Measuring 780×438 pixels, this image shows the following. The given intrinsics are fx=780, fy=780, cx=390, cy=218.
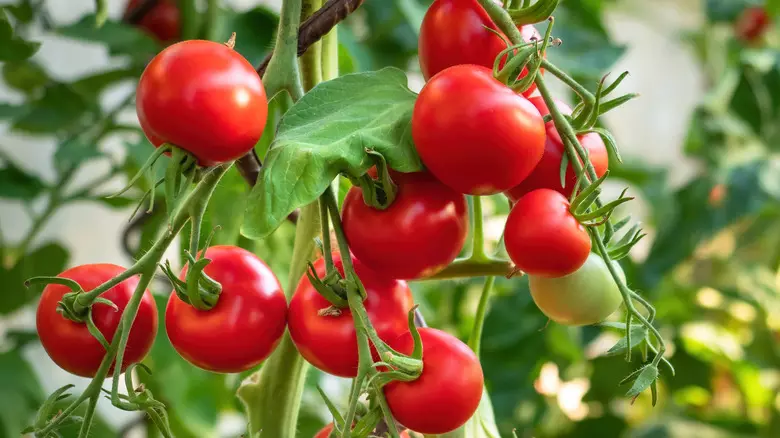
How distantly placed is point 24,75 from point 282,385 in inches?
22.0

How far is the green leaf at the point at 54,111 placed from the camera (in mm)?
713

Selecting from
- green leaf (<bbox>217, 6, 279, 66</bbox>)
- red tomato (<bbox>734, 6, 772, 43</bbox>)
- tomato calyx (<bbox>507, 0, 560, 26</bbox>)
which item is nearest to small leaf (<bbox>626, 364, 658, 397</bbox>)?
tomato calyx (<bbox>507, 0, 560, 26</bbox>)

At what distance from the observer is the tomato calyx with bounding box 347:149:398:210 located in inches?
10.0

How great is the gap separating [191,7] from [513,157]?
570 mm

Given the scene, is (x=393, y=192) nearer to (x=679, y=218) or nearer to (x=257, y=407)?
(x=257, y=407)

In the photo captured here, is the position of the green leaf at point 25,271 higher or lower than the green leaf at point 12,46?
lower

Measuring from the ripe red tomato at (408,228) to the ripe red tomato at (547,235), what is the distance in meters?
0.02

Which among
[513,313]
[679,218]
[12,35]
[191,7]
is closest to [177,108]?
[12,35]

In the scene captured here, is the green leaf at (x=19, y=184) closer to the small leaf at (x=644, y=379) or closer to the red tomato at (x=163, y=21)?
the red tomato at (x=163, y=21)

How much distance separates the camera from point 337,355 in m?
0.27

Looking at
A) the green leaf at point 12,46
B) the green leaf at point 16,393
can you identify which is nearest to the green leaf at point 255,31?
the green leaf at point 12,46

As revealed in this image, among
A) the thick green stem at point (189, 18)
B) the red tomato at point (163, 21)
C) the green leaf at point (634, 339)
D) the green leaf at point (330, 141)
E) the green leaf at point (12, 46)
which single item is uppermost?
the green leaf at point (330, 141)

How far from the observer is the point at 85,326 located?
272mm

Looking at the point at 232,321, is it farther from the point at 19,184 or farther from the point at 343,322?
the point at 19,184
